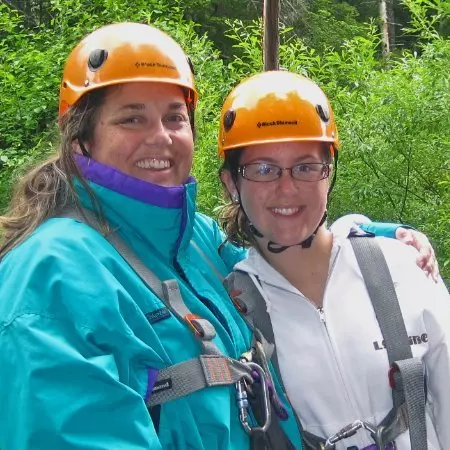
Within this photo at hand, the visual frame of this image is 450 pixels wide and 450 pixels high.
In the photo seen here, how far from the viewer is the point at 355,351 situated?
2480 mm

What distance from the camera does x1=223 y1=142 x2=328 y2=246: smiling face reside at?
2639 mm

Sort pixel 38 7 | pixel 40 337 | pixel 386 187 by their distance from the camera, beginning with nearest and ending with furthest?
pixel 40 337 → pixel 386 187 → pixel 38 7

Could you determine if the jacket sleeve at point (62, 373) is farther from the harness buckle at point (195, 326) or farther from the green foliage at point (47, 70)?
the green foliage at point (47, 70)

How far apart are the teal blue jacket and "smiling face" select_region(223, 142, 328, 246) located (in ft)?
1.50

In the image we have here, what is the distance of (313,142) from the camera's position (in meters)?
2.75

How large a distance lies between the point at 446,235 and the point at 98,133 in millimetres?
3348

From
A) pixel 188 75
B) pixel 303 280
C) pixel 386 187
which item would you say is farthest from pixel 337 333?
pixel 386 187

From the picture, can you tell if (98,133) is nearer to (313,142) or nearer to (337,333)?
(313,142)

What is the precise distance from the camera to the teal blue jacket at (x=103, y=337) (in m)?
1.72

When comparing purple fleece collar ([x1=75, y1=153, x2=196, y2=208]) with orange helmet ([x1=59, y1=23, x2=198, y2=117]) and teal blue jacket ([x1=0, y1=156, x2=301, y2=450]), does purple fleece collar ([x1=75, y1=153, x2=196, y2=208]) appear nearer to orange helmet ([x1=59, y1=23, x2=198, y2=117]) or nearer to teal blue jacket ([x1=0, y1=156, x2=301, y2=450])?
teal blue jacket ([x1=0, y1=156, x2=301, y2=450])

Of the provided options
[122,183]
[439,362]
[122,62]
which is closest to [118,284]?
[122,183]

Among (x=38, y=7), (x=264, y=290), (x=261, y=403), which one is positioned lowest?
(x=261, y=403)

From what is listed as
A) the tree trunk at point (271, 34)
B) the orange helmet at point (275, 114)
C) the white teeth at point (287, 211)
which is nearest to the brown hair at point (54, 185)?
the orange helmet at point (275, 114)

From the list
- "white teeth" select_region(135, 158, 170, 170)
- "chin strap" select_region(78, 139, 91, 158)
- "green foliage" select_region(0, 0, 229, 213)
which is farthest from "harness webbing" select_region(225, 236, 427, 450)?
"green foliage" select_region(0, 0, 229, 213)
